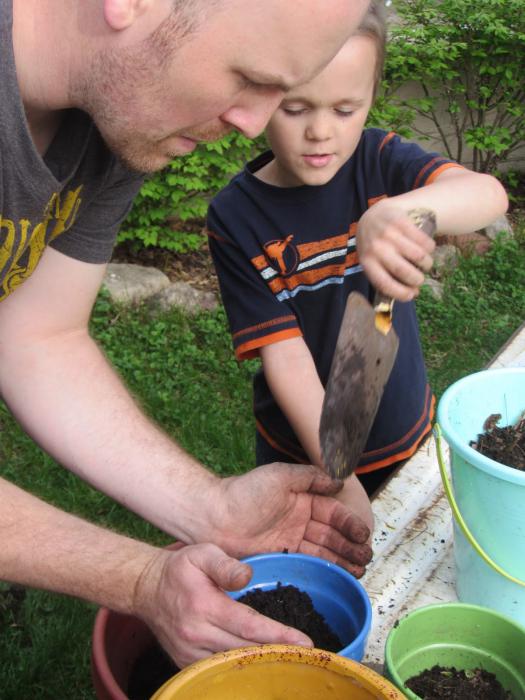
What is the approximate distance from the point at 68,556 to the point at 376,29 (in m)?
1.41

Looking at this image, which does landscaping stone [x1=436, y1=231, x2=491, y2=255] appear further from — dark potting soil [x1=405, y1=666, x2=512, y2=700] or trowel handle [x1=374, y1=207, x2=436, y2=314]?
dark potting soil [x1=405, y1=666, x2=512, y2=700]

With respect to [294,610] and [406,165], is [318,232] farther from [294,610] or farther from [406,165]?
[294,610]

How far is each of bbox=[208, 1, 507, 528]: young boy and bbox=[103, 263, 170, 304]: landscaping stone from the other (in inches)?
86.0

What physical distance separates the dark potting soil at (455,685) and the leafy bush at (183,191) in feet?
11.8

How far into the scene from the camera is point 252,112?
5.29ft

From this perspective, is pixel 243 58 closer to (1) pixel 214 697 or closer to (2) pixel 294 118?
(2) pixel 294 118

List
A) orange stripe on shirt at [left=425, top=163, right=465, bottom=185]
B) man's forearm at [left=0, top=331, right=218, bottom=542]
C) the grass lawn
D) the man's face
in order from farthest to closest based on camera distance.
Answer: the grass lawn < orange stripe on shirt at [left=425, top=163, right=465, bottom=185] < man's forearm at [left=0, top=331, right=218, bottom=542] < the man's face

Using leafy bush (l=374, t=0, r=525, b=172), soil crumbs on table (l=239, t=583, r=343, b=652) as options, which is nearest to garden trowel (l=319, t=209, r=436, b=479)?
soil crumbs on table (l=239, t=583, r=343, b=652)

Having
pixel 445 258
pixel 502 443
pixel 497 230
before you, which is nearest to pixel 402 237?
pixel 502 443

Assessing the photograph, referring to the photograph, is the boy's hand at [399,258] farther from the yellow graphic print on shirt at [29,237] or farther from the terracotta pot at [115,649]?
the terracotta pot at [115,649]

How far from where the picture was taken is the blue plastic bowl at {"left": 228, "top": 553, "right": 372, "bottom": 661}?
4.81 feet

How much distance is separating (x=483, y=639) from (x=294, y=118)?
1.27 m

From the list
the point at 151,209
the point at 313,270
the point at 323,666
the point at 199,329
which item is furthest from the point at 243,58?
the point at 151,209

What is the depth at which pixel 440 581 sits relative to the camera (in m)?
1.67
